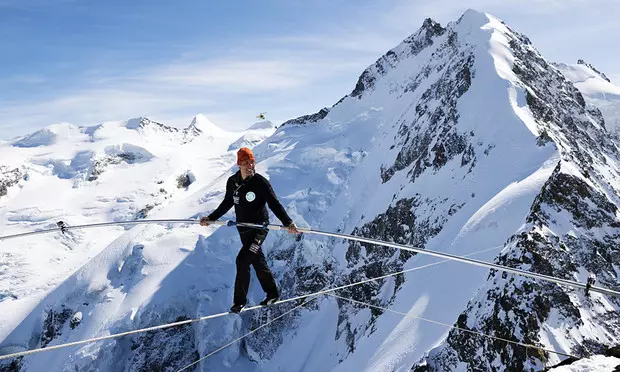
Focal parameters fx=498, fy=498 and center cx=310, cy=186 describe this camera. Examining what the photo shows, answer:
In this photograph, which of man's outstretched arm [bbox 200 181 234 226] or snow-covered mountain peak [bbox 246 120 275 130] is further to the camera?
snow-covered mountain peak [bbox 246 120 275 130]

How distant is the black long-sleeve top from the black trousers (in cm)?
34

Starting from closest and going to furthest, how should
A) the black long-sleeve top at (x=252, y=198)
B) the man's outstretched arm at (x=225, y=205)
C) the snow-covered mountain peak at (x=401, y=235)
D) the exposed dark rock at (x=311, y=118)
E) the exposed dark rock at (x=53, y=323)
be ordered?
the black long-sleeve top at (x=252, y=198), the man's outstretched arm at (x=225, y=205), the snow-covered mountain peak at (x=401, y=235), the exposed dark rock at (x=53, y=323), the exposed dark rock at (x=311, y=118)

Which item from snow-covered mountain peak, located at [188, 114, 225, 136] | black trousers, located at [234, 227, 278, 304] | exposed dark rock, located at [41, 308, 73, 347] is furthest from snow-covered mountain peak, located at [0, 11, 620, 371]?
snow-covered mountain peak, located at [188, 114, 225, 136]

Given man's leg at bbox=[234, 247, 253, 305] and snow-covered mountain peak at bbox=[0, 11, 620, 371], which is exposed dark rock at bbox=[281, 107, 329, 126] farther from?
man's leg at bbox=[234, 247, 253, 305]

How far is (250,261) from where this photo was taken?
1130cm

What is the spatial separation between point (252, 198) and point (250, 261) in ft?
4.95

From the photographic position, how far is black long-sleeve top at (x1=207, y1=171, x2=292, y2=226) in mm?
10789

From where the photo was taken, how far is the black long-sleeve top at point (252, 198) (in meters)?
10.8

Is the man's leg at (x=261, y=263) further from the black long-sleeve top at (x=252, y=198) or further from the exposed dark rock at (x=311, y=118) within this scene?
the exposed dark rock at (x=311, y=118)

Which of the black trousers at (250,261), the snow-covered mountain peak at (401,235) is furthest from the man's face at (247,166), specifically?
the snow-covered mountain peak at (401,235)

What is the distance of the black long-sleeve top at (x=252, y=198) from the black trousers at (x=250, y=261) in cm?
34

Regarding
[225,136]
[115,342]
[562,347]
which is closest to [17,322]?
[115,342]

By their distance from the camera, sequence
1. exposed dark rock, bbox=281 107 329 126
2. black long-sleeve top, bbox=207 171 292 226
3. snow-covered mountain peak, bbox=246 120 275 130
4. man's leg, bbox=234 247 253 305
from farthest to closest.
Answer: snow-covered mountain peak, bbox=246 120 275 130 < exposed dark rock, bbox=281 107 329 126 < man's leg, bbox=234 247 253 305 < black long-sleeve top, bbox=207 171 292 226

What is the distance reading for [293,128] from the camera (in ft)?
386
